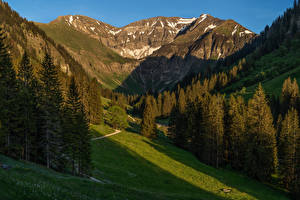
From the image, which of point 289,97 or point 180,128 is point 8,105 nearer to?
point 180,128

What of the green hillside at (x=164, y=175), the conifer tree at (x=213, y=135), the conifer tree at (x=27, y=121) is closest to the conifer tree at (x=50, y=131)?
the conifer tree at (x=27, y=121)

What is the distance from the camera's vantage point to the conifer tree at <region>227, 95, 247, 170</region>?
61.9 metres

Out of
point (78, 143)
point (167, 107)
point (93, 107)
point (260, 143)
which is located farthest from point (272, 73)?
point (78, 143)

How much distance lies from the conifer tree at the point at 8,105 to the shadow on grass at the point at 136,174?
48.3 ft

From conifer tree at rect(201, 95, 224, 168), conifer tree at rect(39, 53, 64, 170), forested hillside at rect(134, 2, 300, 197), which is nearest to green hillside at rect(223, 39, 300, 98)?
forested hillside at rect(134, 2, 300, 197)

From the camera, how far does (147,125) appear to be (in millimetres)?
83188

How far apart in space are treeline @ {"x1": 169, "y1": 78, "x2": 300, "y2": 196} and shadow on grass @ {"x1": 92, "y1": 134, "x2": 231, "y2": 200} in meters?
21.0

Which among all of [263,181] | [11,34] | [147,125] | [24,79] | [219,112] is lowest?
[263,181]

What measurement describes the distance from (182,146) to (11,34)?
638 ft

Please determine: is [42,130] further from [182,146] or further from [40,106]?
[182,146]

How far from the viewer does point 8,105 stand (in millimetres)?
32781

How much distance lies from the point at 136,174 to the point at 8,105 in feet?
84.5

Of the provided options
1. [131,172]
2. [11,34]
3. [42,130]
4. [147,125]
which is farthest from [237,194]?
[11,34]

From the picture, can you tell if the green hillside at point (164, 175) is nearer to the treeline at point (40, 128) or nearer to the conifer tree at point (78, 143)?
the conifer tree at point (78, 143)
